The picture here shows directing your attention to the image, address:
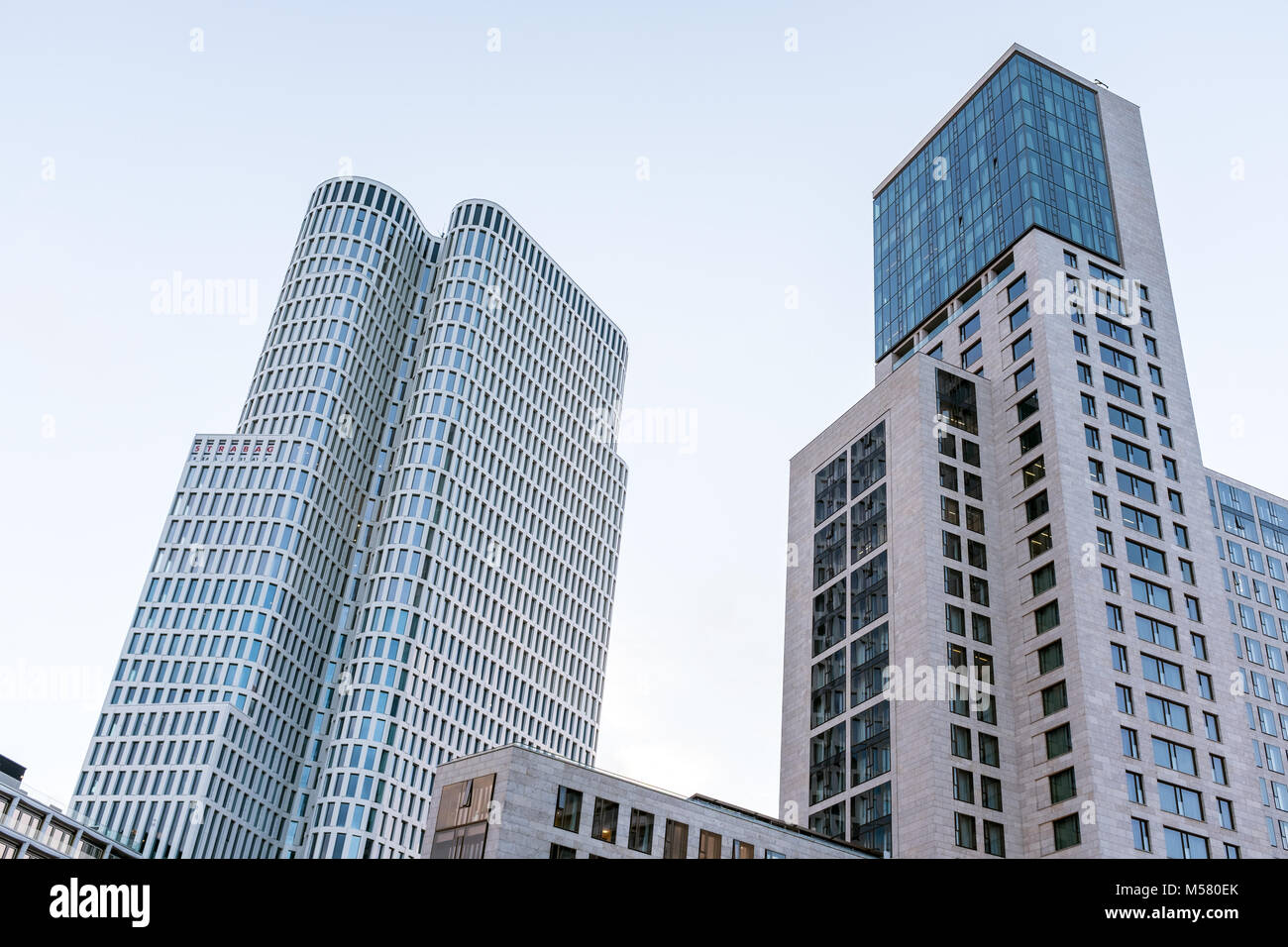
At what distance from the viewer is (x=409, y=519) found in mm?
165000

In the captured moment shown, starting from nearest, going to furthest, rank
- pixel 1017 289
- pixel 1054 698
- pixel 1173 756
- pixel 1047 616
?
pixel 1173 756 → pixel 1054 698 → pixel 1047 616 → pixel 1017 289

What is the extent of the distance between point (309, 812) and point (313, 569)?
33.6 m

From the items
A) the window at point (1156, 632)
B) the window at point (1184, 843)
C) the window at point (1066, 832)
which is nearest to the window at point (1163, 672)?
the window at point (1156, 632)

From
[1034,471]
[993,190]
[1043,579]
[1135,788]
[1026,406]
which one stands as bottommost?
[1135,788]

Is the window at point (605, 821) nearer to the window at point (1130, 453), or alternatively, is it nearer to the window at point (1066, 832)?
the window at point (1066, 832)

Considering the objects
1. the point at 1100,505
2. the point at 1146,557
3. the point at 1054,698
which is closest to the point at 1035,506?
the point at 1100,505

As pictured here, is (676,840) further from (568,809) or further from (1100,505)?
(1100,505)

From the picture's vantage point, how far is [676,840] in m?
67.9

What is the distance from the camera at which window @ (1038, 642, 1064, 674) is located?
85975 millimetres

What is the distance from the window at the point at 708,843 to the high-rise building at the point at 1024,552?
19.2 meters

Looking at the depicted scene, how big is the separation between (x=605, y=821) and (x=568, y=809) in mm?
2524

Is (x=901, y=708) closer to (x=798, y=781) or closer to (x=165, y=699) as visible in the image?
(x=798, y=781)
